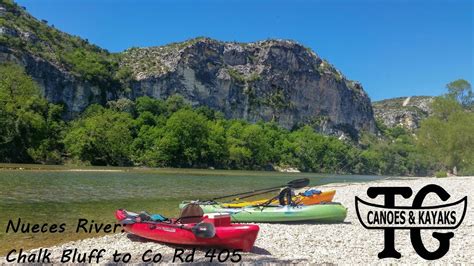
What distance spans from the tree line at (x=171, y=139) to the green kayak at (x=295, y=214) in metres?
49.9

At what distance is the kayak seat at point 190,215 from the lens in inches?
515

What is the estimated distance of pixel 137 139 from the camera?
9781 cm

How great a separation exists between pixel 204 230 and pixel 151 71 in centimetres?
14273

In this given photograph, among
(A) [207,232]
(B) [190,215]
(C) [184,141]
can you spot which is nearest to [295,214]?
(B) [190,215]

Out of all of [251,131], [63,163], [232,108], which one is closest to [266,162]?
[251,131]

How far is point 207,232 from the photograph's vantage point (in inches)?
438

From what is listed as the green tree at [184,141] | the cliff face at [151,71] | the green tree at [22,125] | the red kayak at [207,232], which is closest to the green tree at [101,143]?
the green tree at [22,125]

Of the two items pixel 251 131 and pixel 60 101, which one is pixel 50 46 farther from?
pixel 251 131

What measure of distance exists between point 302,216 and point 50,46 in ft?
404

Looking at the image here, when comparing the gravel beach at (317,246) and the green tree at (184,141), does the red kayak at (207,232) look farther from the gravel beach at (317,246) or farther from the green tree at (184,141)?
the green tree at (184,141)

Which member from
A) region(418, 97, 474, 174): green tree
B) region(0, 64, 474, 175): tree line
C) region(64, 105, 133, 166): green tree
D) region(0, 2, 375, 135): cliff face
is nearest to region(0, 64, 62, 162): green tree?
region(0, 64, 474, 175): tree line

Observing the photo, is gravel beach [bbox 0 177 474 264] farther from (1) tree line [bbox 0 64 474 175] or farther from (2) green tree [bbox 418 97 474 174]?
(1) tree line [bbox 0 64 474 175]

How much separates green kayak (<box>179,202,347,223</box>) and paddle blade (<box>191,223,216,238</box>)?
5.82 metres

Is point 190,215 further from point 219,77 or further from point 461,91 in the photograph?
point 219,77
